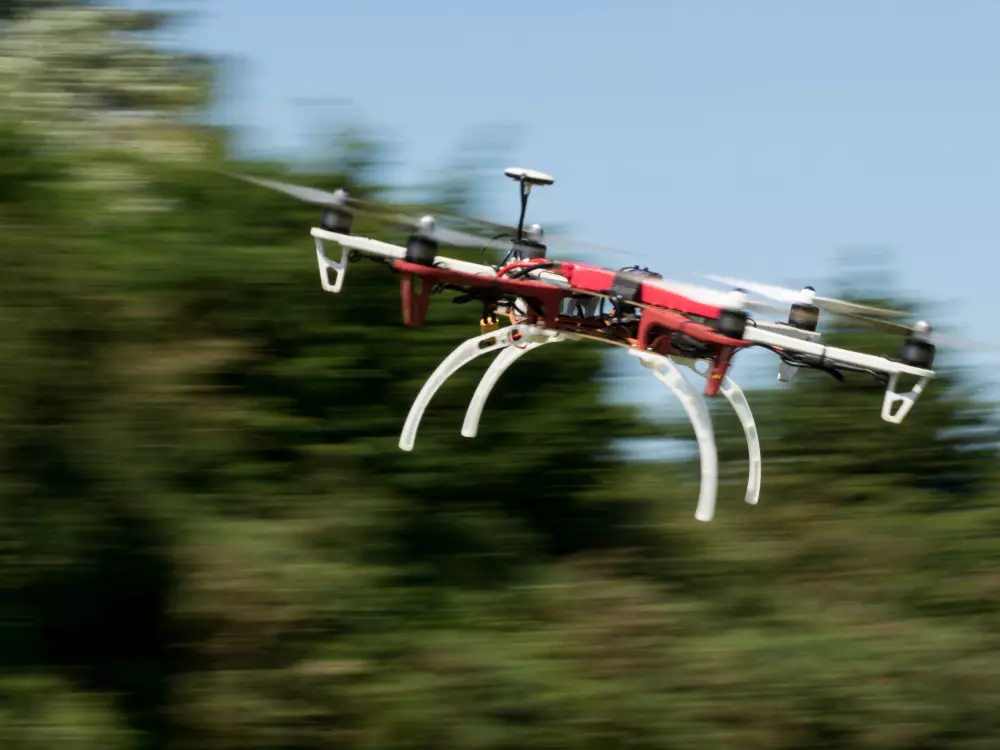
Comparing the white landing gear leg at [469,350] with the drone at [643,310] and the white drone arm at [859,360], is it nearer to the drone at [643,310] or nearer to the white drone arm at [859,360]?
the drone at [643,310]

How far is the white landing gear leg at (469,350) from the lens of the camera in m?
8.55

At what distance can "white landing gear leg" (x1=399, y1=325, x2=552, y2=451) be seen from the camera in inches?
336

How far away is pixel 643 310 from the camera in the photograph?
8.15 m

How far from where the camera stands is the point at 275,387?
1183 centimetres

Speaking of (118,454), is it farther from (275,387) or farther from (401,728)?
(401,728)

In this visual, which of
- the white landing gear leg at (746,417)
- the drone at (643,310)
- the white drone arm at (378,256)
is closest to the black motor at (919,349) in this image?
the drone at (643,310)

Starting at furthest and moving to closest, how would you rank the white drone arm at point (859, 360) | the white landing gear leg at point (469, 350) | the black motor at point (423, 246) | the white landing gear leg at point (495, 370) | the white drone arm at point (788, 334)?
1. the white landing gear leg at point (495, 370)
2. the white landing gear leg at point (469, 350)
3. the white drone arm at point (788, 334)
4. the white drone arm at point (859, 360)
5. the black motor at point (423, 246)

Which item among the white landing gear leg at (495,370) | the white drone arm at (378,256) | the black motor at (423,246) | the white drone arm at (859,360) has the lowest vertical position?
the white landing gear leg at (495,370)

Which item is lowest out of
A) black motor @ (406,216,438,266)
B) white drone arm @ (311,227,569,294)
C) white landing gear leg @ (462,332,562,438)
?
white landing gear leg @ (462,332,562,438)

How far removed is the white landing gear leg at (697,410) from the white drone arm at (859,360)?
532mm

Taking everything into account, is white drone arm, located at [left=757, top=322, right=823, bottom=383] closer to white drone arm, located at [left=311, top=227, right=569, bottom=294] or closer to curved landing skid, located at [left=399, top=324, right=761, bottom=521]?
curved landing skid, located at [left=399, top=324, right=761, bottom=521]

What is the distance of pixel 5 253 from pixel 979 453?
9.26 m

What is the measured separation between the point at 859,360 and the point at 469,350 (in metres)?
2.26

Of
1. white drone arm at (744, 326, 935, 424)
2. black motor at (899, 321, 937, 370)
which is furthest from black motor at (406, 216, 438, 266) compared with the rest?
black motor at (899, 321, 937, 370)
